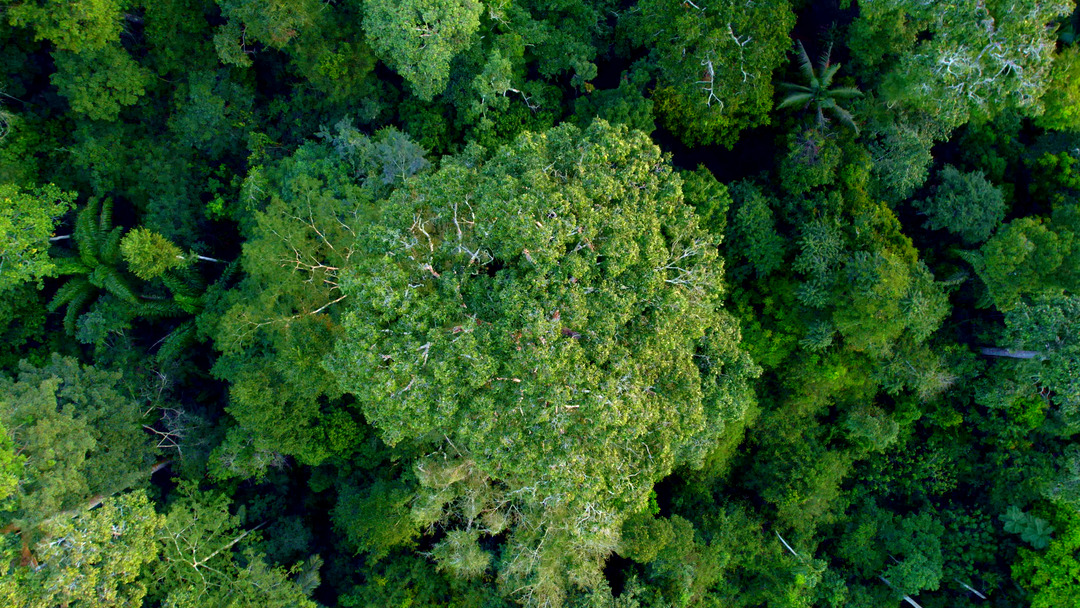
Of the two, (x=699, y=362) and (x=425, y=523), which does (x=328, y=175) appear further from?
(x=699, y=362)

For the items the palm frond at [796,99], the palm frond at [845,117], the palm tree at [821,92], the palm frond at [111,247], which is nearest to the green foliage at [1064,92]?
the palm frond at [845,117]

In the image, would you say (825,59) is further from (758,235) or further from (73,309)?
(73,309)

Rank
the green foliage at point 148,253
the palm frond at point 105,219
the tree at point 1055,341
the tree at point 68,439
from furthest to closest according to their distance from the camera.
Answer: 1. the palm frond at point 105,219
2. the green foliage at point 148,253
3. the tree at point 1055,341
4. the tree at point 68,439

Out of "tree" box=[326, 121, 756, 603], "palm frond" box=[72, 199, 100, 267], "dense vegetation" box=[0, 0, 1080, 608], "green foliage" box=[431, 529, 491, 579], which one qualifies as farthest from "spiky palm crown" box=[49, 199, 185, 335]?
"green foliage" box=[431, 529, 491, 579]

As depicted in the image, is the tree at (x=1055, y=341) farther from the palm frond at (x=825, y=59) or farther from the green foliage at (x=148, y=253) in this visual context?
the green foliage at (x=148, y=253)

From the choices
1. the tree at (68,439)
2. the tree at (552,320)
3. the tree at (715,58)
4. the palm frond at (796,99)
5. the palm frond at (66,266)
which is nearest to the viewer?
the tree at (552,320)

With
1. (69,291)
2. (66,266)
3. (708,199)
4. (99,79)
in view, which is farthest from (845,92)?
(69,291)
